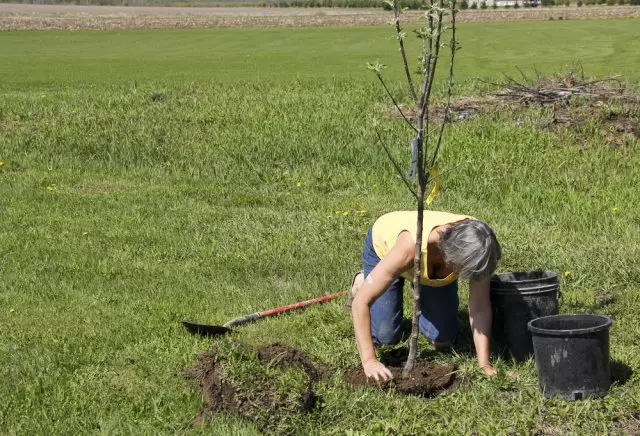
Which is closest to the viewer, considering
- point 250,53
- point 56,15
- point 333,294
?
point 333,294

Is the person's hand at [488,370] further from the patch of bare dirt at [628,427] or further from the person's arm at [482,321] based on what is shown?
the patch of bare dirt at [628,427]

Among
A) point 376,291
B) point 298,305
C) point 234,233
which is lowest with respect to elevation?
point 234,233

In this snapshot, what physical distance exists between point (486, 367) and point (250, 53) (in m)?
24.3

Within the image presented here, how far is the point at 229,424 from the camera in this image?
4332mm

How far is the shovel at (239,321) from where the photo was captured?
5.71 metres

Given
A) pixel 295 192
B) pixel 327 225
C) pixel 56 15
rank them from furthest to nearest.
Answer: pixel 56 15, pixel 295 192, pixel 327 225

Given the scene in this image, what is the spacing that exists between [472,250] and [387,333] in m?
1.26

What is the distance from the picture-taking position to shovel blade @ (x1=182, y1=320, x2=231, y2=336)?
18.7ft

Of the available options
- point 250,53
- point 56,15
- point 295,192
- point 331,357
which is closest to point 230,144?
point 295,192

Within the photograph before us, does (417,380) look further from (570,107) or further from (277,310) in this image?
(570,107)

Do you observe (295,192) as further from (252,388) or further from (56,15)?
(56,15)

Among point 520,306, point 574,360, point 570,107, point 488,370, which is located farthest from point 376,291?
point 570,107

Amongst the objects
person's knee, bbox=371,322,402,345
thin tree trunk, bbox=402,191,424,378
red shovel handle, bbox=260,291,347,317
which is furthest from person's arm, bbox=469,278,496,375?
red shovel handle, bbox=260,291,347,317

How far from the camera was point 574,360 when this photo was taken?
4.47 m
